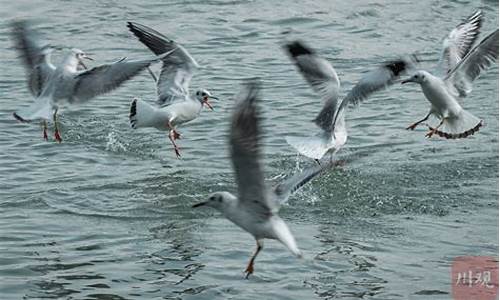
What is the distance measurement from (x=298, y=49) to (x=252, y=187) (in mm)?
4697

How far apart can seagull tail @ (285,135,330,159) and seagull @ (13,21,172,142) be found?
1633 millimetres

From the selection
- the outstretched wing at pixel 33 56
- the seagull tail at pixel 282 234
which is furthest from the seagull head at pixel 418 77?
the seagull tail at pixel 282 234

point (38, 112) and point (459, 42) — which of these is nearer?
point (38, 112)

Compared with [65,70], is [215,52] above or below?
below

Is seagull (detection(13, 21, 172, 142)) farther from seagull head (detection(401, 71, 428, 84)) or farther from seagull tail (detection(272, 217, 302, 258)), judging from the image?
seagull tail (detection(272, 217, 302, 258))

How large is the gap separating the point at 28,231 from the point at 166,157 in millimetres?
2546

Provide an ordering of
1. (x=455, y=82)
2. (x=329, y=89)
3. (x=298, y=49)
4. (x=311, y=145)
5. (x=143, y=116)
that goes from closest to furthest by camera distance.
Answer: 1. (x=143, y=116)
2. (x=455, y=82)
3. (x=311, y=145)
4. (x=329, y=89)
5. (x=298, y=49)

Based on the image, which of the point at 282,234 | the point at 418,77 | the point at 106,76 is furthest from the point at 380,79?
the point at 282,234

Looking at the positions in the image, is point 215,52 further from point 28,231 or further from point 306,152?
point 28,231

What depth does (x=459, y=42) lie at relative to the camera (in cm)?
1112

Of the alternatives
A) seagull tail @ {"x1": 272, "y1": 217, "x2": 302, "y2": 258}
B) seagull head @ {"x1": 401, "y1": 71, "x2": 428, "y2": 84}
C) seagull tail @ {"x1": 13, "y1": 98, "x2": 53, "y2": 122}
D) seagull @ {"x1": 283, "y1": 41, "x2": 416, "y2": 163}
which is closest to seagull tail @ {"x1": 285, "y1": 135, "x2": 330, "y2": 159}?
seagull @ {"x1": 283, "y1": 41, "x2": 416, "y2": 163}

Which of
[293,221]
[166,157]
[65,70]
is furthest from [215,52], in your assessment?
[293,221]

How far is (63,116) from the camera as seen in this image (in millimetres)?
13031

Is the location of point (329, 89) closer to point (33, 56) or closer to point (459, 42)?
point (459, 42)
